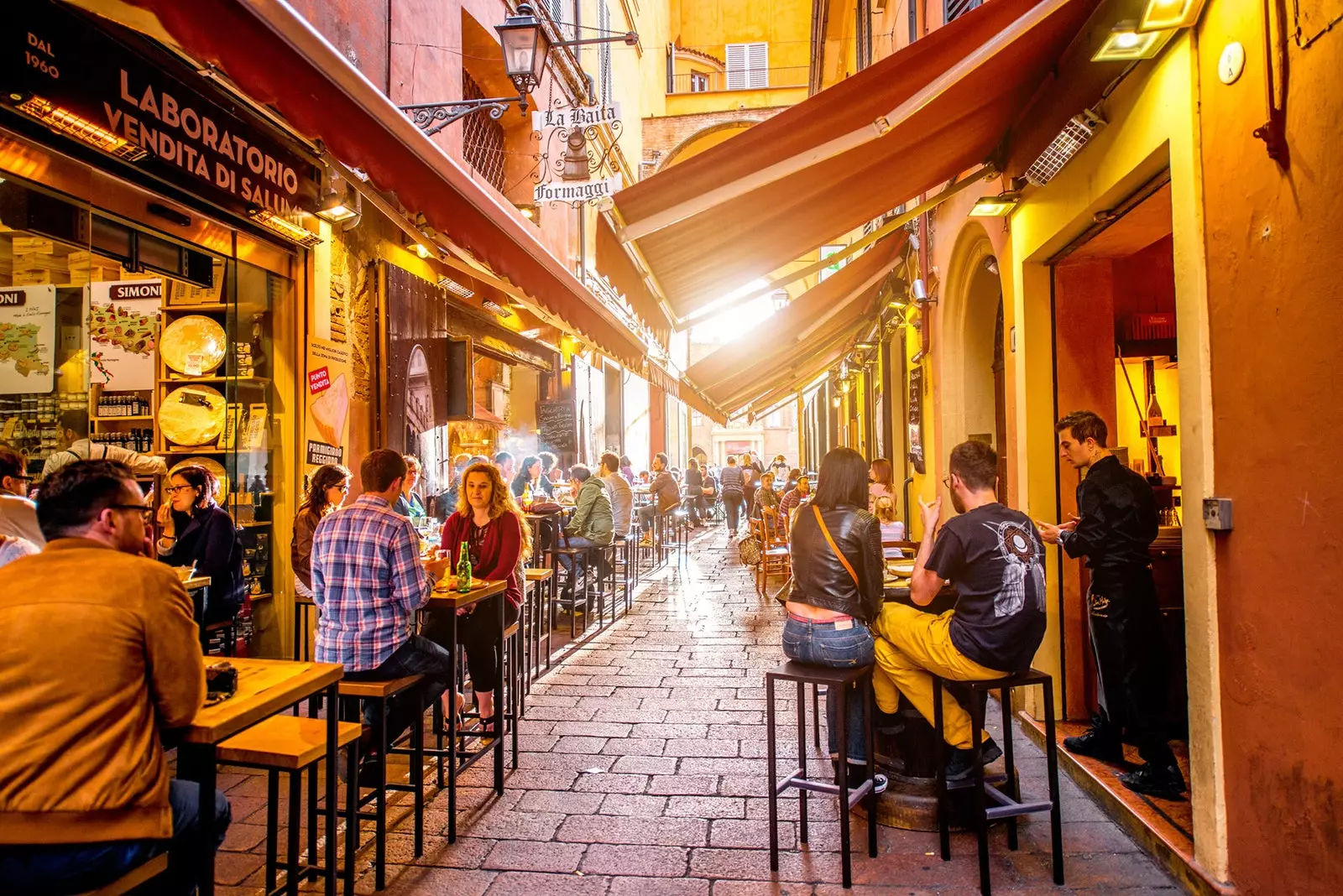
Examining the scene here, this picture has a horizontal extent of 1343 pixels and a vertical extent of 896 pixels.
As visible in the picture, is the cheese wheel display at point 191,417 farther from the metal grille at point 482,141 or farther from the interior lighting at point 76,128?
the metal grille at point 482,141

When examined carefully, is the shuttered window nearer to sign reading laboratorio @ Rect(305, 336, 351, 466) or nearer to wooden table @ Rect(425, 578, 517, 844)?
sign reading laboratorio @ Rect(305, 336, 351, 466)

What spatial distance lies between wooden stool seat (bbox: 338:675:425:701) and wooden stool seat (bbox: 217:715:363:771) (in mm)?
328

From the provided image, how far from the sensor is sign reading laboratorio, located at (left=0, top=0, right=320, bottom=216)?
12.0 feet

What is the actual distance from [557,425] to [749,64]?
18.1 metres

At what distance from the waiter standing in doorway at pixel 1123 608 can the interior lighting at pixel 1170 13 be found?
188 centimetres

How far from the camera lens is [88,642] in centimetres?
191

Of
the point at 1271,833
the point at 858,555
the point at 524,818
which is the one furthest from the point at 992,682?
the point at 524,818

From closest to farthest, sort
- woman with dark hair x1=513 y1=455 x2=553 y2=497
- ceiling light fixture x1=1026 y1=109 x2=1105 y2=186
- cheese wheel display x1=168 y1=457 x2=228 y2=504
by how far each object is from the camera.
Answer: ceiling light fixture x1=1026 y1=109 x2=1105 y2=186 < cheese wheel display x1=168 y1=457 x2=228 y2=504 < woman with dark hair x1=513 y1=455 x2=553 y2=497

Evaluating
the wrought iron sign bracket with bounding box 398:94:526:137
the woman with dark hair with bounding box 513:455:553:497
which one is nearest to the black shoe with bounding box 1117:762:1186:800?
the wrought iron sign bracket with bounding box 398:94:526:137

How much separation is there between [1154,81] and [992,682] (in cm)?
255

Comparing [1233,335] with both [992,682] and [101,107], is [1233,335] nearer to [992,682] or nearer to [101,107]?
[992,682]

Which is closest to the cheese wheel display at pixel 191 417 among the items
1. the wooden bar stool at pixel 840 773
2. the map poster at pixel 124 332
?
the map poster at pixel 124 332

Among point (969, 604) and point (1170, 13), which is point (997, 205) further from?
point (969, 604)

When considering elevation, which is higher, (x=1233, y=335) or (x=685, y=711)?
(x=1233, y=335)
